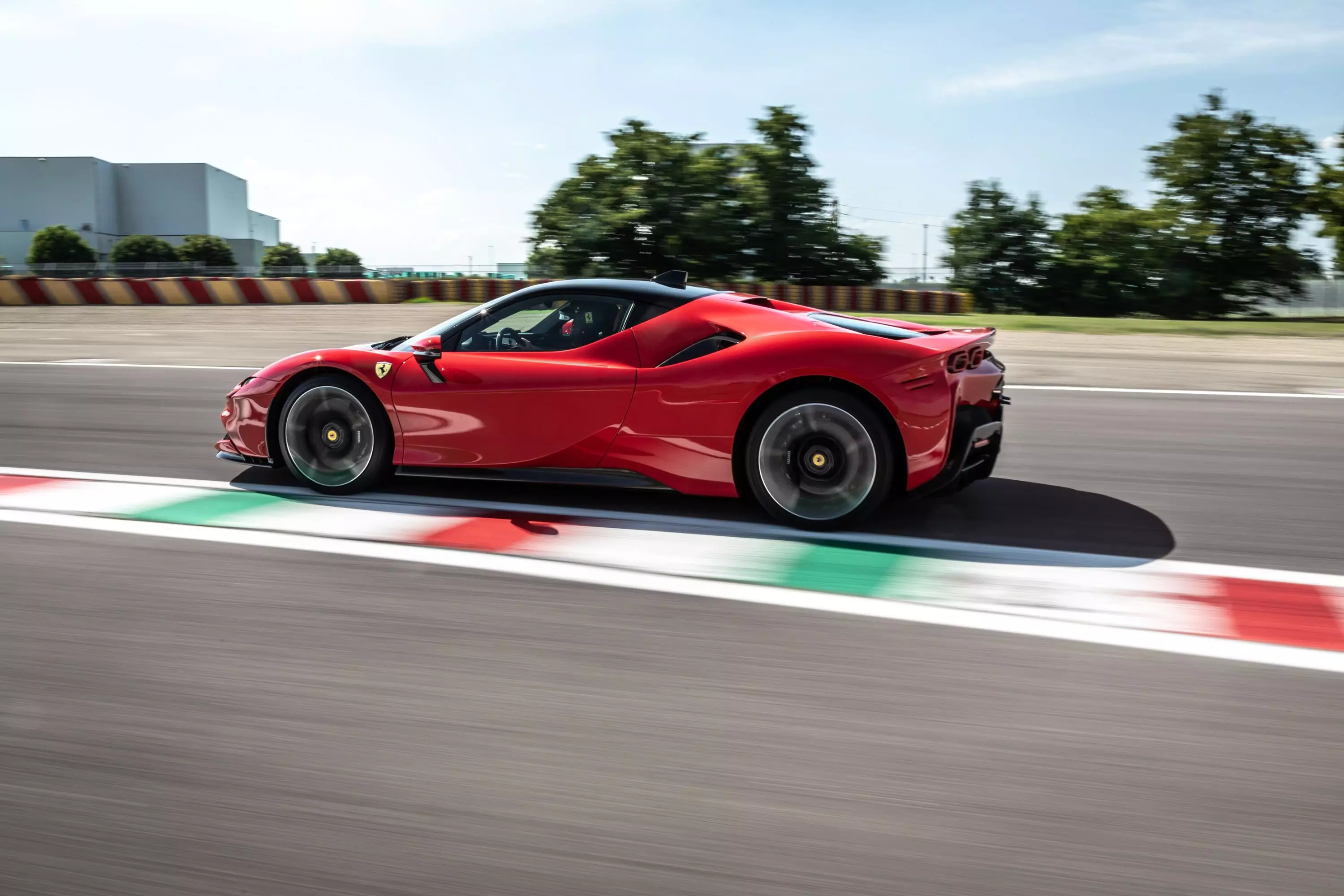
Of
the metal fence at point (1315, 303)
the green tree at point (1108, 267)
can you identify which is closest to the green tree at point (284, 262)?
the green tree at point (1108, 267)

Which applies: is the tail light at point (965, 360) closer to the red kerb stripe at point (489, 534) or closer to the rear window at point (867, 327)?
the rear window at point (867, 327)

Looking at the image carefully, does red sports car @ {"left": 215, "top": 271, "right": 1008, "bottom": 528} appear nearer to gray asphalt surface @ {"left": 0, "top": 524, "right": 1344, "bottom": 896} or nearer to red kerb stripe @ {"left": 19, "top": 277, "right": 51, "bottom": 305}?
gray asphalt surface @ {"left": 0, "top": 524, "right": 1344, "bottom": 896}

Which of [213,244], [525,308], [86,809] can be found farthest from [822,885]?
[213,244]

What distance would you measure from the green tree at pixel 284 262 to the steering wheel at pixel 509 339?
190 ft

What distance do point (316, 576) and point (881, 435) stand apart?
2.33 m

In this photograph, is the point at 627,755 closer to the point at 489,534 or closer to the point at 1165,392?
the point at 489,534

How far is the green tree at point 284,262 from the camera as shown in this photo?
61.4 m

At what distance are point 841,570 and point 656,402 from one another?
1.18m

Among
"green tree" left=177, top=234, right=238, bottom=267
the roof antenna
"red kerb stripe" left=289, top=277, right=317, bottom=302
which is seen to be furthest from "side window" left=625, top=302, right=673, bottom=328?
"green tree" left=177, top=234, right=238, bottom=267

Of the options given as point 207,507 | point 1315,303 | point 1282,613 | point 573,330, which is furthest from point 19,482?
point 1315,303

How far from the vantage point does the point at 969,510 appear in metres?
5.41

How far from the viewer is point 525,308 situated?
5398 mm

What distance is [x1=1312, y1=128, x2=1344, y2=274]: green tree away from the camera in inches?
1403

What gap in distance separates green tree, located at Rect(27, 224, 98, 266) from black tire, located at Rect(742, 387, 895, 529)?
7545cm
